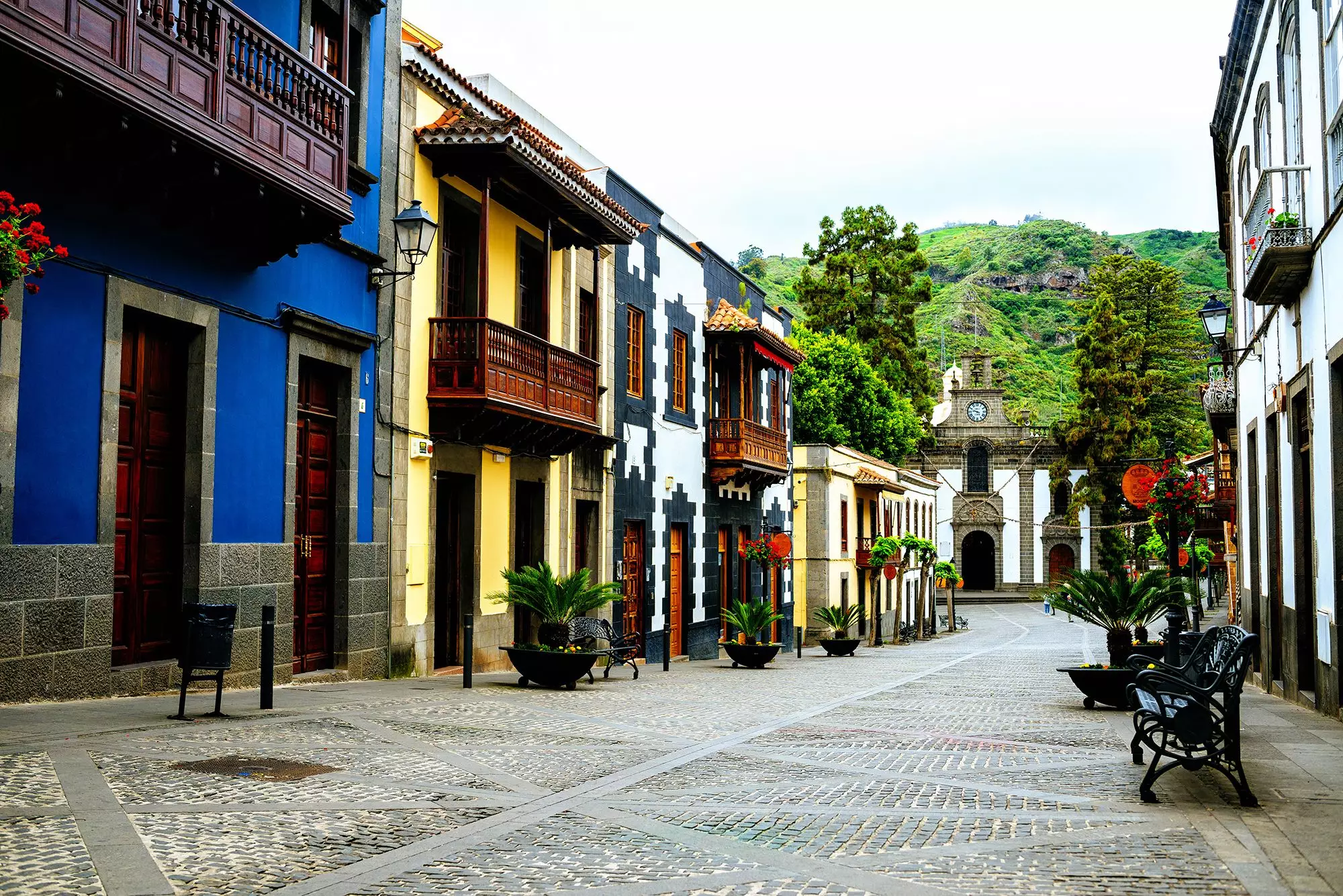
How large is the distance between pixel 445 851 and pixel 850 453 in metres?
35.9

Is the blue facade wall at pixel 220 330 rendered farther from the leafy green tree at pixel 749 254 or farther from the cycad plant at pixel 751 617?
the leafy green tree at pixel 749 254

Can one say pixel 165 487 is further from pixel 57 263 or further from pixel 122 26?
pixel 122 26

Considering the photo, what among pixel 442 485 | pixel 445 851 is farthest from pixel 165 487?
pixel 445 851

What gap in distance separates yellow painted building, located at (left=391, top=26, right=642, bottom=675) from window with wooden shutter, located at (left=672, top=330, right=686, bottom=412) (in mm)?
5142

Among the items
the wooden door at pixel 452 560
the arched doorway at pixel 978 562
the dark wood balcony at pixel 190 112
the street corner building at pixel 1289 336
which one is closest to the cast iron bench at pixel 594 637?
the wooden door at pixel 452 560

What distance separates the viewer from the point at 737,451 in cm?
2817

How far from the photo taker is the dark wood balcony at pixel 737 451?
28062 millimetres

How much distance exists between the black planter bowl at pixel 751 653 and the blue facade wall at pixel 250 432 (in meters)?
10.8

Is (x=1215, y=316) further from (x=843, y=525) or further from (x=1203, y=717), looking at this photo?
(x=843, y=525)

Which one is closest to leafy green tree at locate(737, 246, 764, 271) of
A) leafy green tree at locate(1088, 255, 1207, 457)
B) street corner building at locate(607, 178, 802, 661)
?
leafy green tree at locate(1088, 255, 1207, 457)

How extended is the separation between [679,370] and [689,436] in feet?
4.88

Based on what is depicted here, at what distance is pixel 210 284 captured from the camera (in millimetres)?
11719

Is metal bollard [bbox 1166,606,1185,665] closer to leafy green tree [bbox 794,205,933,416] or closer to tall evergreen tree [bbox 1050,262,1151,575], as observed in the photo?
leafy green tree [bbox 794,205,933,416]

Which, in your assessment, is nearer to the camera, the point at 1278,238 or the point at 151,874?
the point at 151,874
